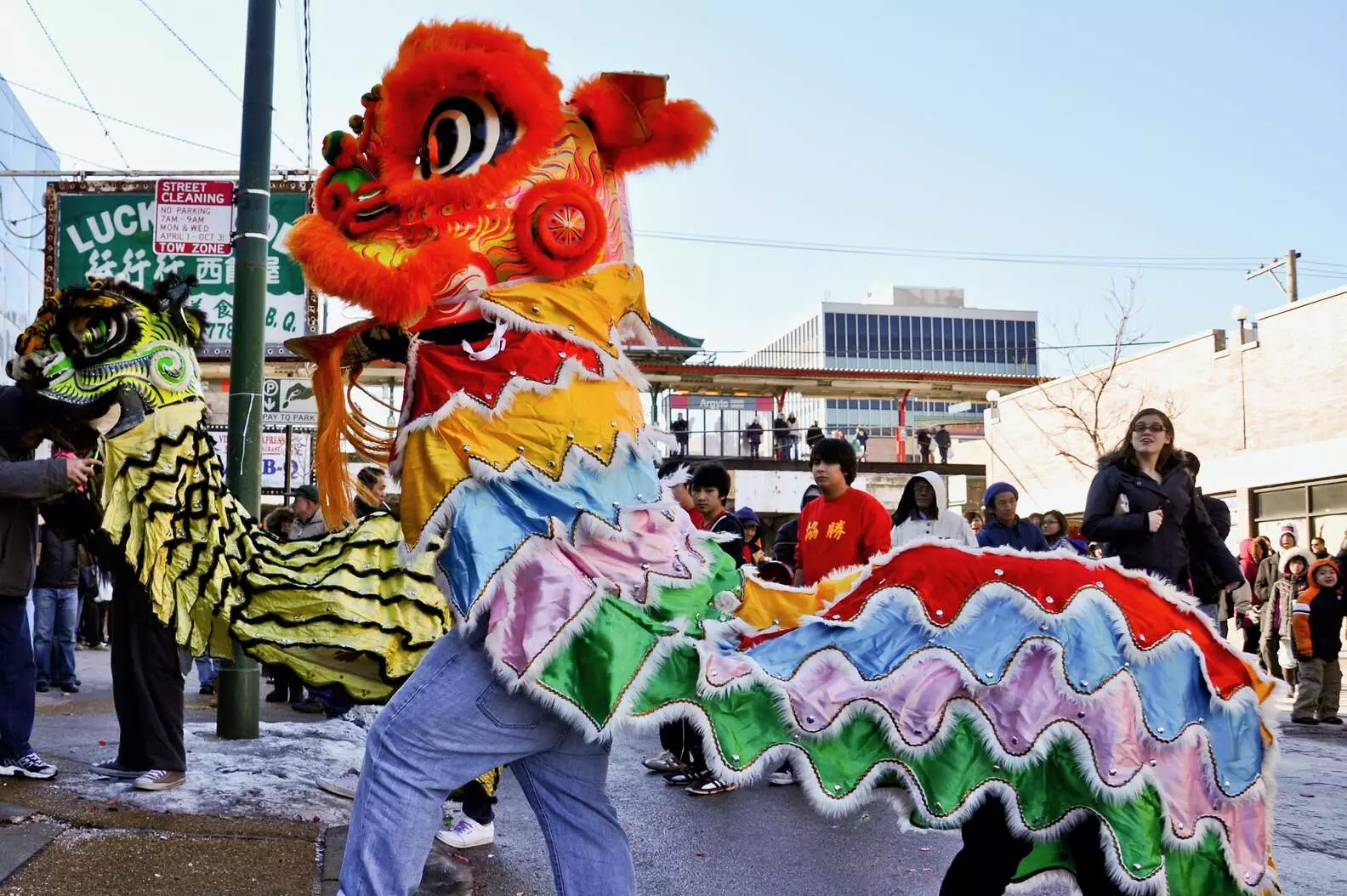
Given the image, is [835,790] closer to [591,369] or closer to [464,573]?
[464,573]

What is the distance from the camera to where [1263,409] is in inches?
819

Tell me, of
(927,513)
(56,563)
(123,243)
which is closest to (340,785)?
(927,513)

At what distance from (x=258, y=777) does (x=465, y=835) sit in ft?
4.18

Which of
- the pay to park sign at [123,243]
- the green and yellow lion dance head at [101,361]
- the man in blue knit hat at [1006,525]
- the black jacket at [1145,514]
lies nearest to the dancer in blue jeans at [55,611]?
the pay to park sign at [123,243]

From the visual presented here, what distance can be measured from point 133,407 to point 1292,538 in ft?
40.8

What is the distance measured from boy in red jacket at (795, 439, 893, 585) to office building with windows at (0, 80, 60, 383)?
13.6m

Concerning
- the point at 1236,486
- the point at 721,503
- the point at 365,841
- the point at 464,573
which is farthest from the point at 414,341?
the point at 1236,486

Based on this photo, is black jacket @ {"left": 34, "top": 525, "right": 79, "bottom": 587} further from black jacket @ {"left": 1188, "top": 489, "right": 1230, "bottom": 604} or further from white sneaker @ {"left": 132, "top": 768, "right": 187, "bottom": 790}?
black jacket @ {"left": 1188, "top": 489, "right": 1230, "bottom": 604}

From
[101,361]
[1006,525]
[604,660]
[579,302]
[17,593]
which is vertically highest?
[101,361]

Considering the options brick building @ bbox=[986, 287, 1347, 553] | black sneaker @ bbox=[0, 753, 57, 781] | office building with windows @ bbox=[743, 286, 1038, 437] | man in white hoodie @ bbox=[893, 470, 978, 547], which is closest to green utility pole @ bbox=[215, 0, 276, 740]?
black sneaker @ bbox=[0, 753, 57, 781]

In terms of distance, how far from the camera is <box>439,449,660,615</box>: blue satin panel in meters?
2.13

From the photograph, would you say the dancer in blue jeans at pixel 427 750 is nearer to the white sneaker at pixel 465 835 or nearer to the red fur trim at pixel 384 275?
the red fur trim at pixel 384 275

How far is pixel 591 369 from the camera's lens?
2352mm

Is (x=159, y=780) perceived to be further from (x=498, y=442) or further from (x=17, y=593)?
(x=498, y=442)
